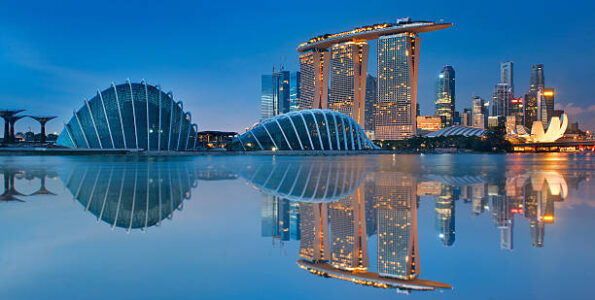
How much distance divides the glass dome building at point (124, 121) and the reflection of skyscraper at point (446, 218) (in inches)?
3254

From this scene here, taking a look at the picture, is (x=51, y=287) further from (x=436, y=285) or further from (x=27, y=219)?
(x=27, y=219)

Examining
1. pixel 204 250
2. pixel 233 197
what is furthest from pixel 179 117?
pixel 204 250

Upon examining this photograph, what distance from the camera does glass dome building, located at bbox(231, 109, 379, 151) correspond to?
9019 centimetres

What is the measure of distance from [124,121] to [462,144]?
11598cm

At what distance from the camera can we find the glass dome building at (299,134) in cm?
9019

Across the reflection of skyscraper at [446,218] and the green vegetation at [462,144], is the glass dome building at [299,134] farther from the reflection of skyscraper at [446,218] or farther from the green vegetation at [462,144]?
the reflection of skyscraper at [446,218]

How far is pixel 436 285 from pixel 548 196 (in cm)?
1019

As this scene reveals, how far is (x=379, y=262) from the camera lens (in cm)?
581

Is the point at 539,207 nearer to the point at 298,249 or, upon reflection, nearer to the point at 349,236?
the point at 349,236

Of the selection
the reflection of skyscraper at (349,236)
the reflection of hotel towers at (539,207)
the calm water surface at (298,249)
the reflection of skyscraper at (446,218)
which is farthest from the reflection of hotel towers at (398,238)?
the reflection of hotel towers at (539,207)

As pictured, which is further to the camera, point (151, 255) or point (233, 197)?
point (233, 197)

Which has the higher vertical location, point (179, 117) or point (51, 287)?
point (179, 117)

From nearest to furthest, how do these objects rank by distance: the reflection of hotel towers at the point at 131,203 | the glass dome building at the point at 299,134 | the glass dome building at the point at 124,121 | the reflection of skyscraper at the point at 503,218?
the reflection of skyscraper at the point at 503,218, the reflection of hotel towers at the point at 131,203, the glass dome building at the point at 124,121, the glass dome building at the point at 299,134

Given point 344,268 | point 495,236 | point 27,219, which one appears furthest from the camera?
point 27,219
